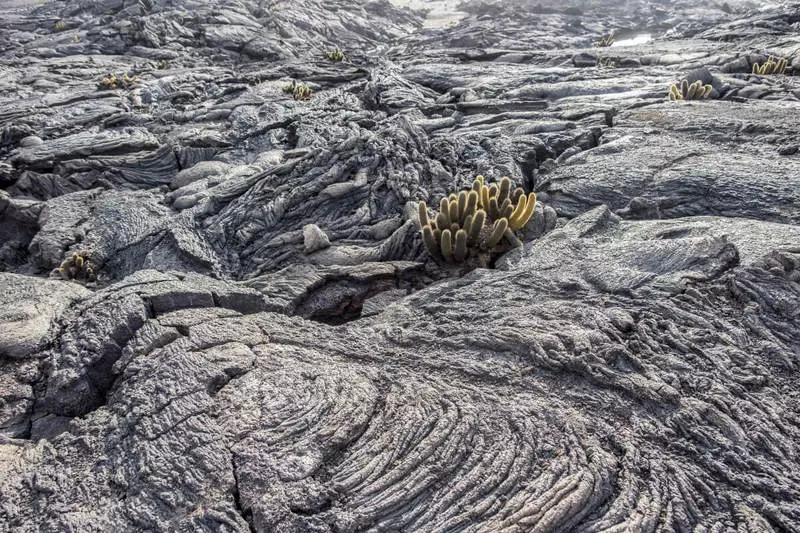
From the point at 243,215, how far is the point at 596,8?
136 feet

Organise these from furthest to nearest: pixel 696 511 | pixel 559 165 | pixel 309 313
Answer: pixel 559 165
pixel 309 313
pixel 696 511

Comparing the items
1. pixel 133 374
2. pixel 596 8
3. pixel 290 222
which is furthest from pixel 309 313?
pixel 596 8

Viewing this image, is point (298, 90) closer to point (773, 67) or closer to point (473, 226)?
point (473, 226)

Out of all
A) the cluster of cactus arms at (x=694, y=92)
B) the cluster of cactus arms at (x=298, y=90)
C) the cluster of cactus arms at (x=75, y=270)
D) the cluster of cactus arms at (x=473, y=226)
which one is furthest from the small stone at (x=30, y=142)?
the cluster of cactus arms at (x=694, y=92)

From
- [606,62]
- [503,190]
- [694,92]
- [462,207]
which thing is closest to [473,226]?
[462,207]

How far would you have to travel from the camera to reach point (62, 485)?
3980 mm

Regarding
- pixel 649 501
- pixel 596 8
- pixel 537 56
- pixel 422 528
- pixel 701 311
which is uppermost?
pixel 596 8

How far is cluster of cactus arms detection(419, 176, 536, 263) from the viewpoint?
21.9 feet

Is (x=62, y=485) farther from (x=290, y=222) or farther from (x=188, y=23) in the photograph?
(x=188, y=23)

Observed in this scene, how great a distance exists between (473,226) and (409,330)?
6.52 feet

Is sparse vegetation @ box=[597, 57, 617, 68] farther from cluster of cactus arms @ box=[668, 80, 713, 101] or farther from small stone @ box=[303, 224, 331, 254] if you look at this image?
small stone @ box=[303, 224, 331, 254]

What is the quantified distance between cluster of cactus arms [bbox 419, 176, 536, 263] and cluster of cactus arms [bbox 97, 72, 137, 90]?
51.6ft

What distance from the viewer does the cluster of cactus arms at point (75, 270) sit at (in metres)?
8.32

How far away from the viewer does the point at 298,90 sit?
16344mm
